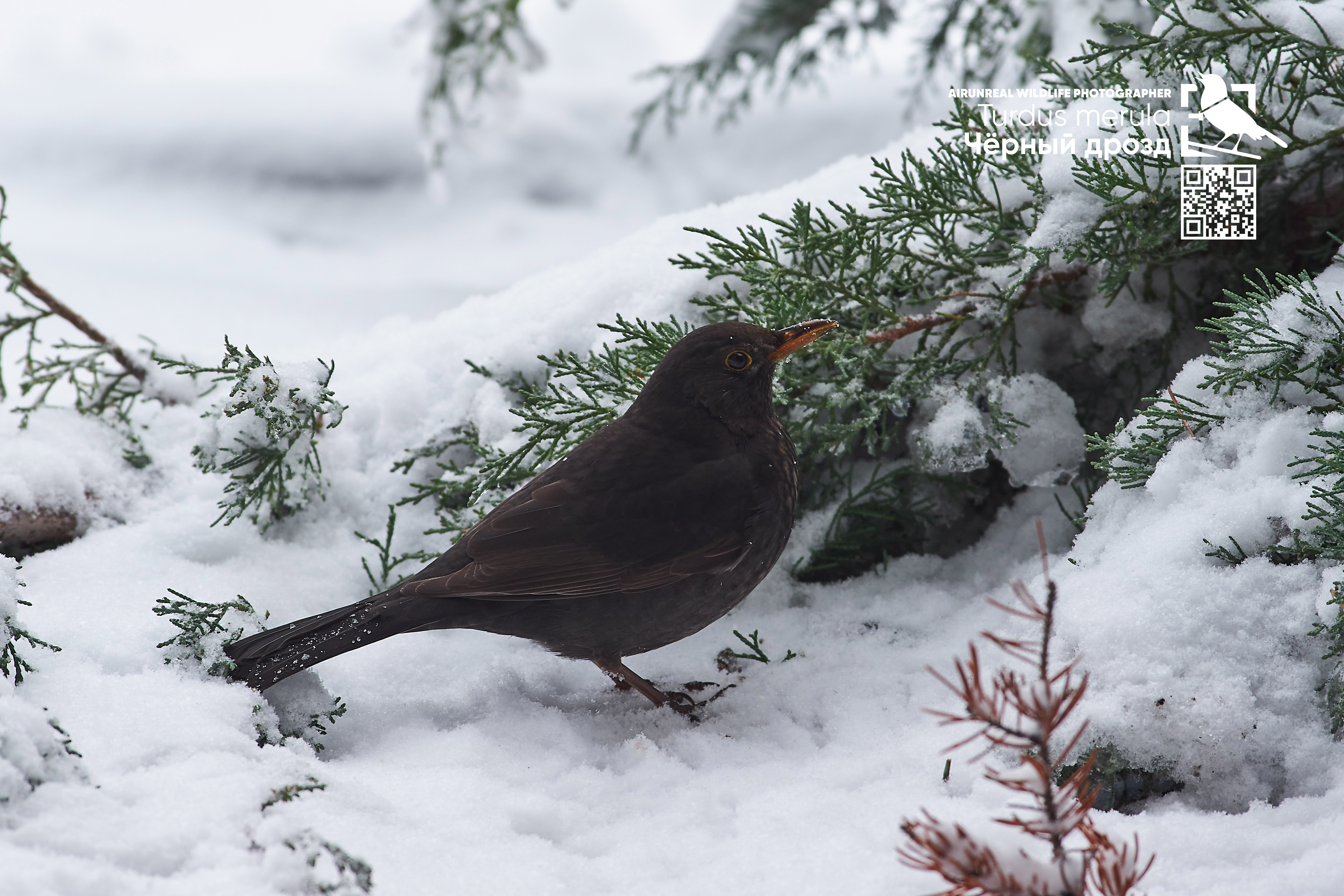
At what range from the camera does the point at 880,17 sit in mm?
5926

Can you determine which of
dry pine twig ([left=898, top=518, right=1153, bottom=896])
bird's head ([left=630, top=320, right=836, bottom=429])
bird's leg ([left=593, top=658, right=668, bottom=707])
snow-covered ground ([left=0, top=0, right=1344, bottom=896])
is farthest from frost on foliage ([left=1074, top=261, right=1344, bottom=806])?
bird's leg ([left=593, top=658, right=668, bottom=707])

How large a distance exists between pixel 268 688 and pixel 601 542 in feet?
3.16

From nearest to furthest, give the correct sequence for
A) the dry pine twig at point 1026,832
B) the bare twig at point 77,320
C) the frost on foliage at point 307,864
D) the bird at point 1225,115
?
1. the dry pine twig at point 1026,832
2. the frost on foliage at point 307,864
3. the bird at point 1225,115
4. the bare twig at point 77,320

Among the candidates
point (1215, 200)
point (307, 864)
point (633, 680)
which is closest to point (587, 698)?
point (633, 680)

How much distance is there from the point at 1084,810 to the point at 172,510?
124 inches

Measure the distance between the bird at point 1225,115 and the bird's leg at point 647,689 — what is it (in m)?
2.33

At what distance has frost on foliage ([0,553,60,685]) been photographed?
85.4 inches

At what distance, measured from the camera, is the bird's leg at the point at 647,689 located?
2.79m

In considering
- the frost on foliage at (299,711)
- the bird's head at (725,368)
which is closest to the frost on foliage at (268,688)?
the frost on foliage at (299,711)

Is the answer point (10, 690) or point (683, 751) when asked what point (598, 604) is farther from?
point (10, 690)

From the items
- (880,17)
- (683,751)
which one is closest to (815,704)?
(683,751)

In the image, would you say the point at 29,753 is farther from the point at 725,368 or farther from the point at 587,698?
the point at 725,368

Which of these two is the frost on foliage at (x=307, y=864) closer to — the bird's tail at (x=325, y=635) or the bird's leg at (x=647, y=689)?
the bird's tail at (x=325, y=635)

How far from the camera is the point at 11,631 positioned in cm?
218
